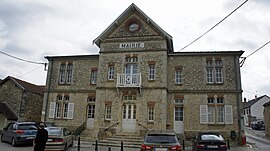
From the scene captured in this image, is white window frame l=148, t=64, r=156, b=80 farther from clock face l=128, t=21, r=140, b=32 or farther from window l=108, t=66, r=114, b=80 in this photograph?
clock face l=128, t=21, r=140, b=32

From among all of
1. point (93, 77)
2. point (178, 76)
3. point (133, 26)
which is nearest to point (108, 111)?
point (93, 77)

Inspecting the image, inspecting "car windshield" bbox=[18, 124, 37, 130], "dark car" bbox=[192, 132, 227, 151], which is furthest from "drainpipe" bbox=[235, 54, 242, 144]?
"car windshield" bbox=[18, 124, 37, 130]

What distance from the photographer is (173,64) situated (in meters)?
20.8

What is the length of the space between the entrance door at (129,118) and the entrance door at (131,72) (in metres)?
2.05

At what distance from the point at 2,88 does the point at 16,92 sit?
2.09 metres

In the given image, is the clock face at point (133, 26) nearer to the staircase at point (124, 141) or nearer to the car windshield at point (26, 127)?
the staircase at point (124, 141)

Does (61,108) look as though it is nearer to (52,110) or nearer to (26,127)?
(52,110)

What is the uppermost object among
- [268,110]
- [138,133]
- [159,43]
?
[159,43]

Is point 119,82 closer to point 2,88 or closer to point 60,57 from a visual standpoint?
point 60,57

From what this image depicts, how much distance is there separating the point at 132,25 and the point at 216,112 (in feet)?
33.6

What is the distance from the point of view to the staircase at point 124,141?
17.0 m

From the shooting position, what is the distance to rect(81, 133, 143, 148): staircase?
17.0 meters

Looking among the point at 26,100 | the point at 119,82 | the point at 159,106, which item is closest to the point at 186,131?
the point at 159,106

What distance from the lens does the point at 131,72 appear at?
67.7ft
